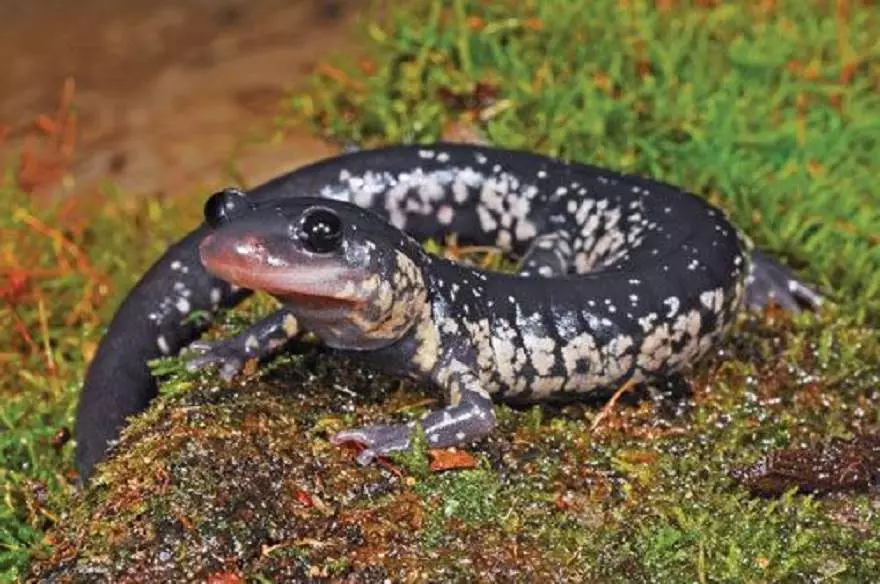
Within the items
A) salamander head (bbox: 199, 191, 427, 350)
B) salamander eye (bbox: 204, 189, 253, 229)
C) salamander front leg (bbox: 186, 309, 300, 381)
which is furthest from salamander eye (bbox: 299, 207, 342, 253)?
salamander front leg (bbox: 186, 309, 300, 381)

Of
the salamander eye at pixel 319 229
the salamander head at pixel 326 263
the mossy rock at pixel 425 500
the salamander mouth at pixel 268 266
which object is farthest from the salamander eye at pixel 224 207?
the mossy rock at pixel 425 500

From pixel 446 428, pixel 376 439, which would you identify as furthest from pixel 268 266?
pixel 446 428

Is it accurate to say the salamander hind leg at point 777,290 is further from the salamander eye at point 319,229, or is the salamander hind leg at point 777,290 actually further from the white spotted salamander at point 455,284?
the salamander eye at point 319,229

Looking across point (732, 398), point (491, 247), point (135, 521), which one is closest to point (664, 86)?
point (491, 247)

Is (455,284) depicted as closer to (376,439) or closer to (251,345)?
(376,439)

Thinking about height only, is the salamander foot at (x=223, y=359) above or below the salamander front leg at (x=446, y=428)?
above

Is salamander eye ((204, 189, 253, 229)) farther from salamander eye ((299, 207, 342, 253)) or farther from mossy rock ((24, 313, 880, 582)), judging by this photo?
mossy rock ((24, 313, 880, 582))
